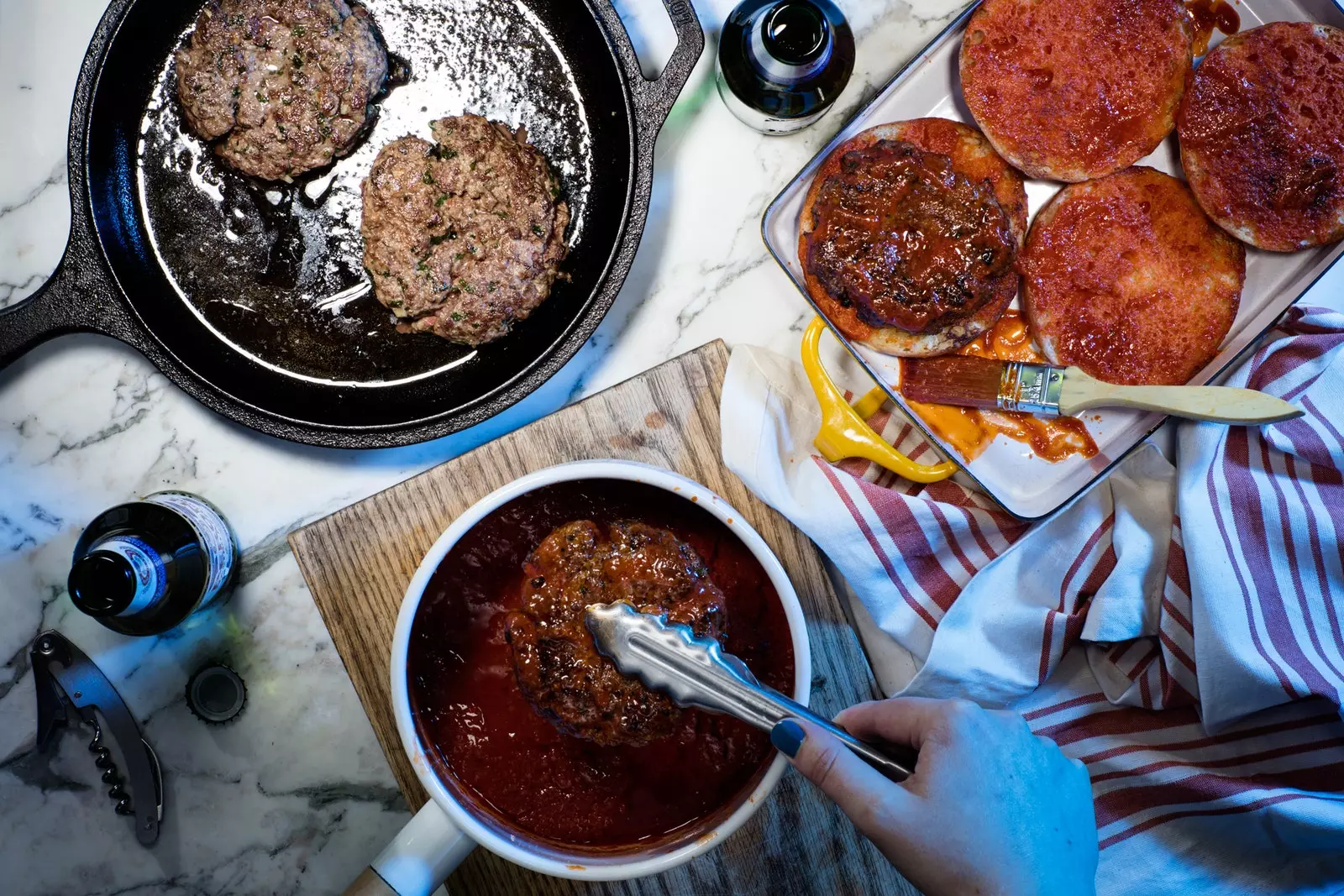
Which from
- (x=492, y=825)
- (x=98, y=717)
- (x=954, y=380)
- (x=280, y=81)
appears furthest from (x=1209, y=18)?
(x=98, y=717)

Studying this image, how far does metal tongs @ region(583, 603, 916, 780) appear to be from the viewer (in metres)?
1.30

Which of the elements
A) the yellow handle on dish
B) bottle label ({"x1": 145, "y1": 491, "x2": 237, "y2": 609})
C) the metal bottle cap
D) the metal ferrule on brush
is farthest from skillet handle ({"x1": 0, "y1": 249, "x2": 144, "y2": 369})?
the metal ferrule on brush

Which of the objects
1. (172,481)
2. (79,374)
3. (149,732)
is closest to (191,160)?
(79,374)

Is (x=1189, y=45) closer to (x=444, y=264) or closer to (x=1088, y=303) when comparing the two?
(x=1088, y=303)

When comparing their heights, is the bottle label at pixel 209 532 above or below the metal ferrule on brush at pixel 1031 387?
above

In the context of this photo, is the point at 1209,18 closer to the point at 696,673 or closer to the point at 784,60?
the point at 784,60

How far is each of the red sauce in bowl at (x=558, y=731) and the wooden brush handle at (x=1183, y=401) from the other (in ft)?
2.39

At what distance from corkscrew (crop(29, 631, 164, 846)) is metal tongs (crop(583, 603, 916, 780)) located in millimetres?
1113

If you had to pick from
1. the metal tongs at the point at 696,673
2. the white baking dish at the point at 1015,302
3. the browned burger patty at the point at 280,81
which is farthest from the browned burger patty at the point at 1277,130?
the browned burger patty at the point at 280,81

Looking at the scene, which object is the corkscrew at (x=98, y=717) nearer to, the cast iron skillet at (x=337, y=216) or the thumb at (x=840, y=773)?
the cast iron skillet at (x=337, y=216)

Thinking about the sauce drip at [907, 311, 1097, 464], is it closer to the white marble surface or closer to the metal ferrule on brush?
the metal ferrule on brush

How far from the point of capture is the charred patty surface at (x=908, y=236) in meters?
1.70

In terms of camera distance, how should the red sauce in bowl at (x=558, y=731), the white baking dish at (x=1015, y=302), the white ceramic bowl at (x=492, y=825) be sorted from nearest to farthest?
the white ceramic bowl at (x=492, y=825), the red sauce in bowl at (x=558, y=731), the white baking dish at (x=1015, y=302)

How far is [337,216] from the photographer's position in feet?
6.17
